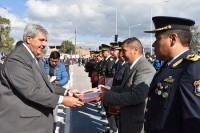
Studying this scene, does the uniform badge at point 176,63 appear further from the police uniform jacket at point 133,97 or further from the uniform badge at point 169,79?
the police uniform jacket at point 133,97

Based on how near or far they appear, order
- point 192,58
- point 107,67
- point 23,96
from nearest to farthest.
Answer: point 192,58 < point 23,96 < point 107,67

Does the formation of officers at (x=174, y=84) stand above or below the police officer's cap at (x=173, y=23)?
below

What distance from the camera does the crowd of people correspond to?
252 cm

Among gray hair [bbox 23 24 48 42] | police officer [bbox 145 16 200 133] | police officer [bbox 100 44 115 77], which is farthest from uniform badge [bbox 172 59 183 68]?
police officer [bbox 100 44 115 77]

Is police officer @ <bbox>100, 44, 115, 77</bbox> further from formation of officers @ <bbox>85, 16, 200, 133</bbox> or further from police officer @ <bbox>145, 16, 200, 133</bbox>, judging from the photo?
police officer @ <bbox>145, 16, 200, 133</bbox>

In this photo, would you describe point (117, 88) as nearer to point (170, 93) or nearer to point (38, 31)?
point (38, 31)

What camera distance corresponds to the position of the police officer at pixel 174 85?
2389mm

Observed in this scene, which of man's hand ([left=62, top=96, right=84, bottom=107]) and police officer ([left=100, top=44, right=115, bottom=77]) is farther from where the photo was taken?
police officer ([left=100, top=44, right=115, bottom=77])

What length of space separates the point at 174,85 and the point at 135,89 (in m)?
1.35

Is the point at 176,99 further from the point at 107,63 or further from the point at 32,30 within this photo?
the point at 107,63

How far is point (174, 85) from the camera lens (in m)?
2.59

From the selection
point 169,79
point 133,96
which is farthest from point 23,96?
point 169,79

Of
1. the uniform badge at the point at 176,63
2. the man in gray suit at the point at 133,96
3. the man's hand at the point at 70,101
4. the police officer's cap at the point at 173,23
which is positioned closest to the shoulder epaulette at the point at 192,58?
the uniform badge at the point at 176,63

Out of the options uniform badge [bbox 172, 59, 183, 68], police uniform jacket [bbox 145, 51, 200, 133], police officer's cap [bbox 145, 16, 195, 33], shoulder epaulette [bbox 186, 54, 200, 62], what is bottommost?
police uniform jacket [bbox 145, 51, 200, 133]
